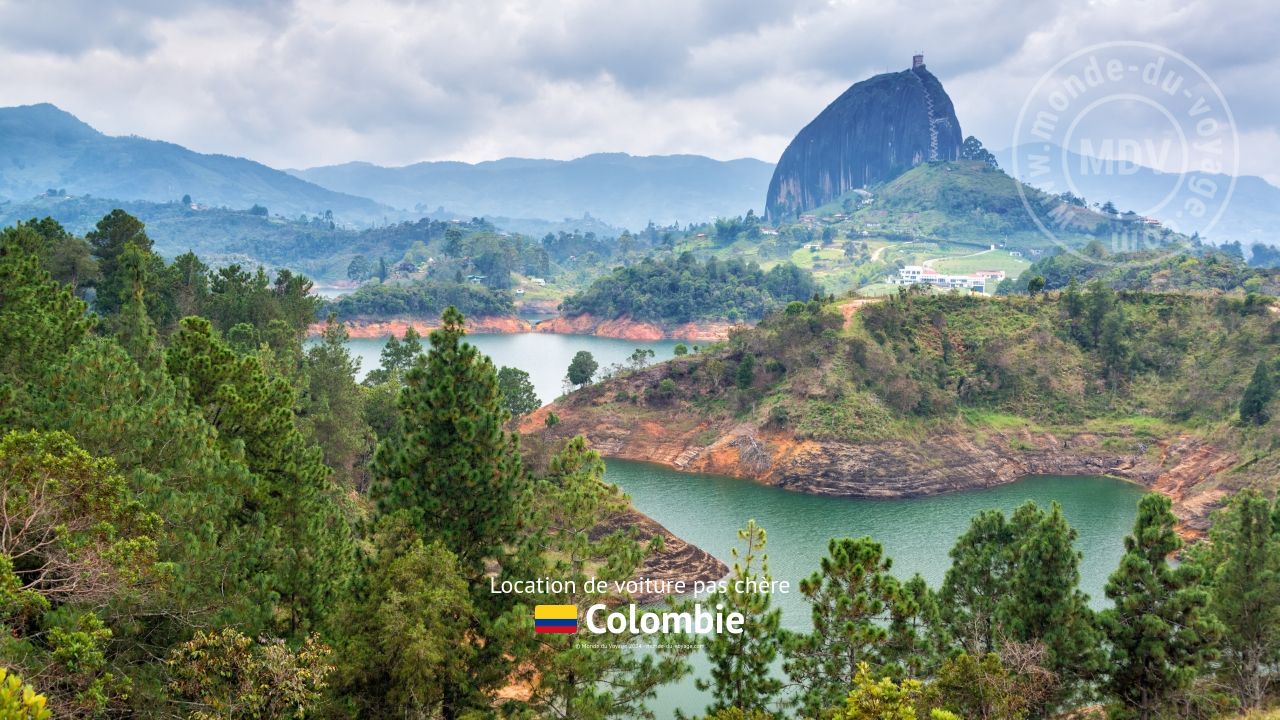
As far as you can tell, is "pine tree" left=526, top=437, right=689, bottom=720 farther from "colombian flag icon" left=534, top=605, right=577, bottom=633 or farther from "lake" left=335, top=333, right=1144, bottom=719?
"lake" left=335, top=333, right=1144, bottom=719

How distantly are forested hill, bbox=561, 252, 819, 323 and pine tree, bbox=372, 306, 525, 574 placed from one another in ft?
319

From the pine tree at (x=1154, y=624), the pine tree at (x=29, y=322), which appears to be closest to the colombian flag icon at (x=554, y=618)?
the pine tree at (x=29, y=322)

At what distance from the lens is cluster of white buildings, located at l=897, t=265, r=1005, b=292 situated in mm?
119062

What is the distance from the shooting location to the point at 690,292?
117438mm

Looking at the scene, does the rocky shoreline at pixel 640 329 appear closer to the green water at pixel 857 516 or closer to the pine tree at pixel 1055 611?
the green water at pixel 857 516

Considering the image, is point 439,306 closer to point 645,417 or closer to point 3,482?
point 645,417

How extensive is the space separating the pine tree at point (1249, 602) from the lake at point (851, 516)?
43.4 feet

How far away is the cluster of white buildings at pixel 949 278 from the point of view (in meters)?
119

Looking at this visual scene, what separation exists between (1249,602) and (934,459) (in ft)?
109

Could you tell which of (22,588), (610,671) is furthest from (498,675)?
(22,588)

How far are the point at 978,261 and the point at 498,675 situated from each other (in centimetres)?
13548

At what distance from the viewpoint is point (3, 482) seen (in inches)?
463

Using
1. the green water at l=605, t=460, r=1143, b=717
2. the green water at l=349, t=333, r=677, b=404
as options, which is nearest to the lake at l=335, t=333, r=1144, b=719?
the green water at l=605, t=460, r=1143, b=717

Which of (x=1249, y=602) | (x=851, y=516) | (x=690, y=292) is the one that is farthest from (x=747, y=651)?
(x=690, y=292)
